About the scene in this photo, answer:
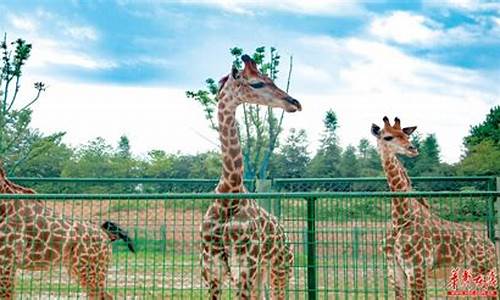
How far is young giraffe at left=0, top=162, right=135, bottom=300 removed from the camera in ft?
14.5

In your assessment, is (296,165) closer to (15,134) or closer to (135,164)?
(135,164)

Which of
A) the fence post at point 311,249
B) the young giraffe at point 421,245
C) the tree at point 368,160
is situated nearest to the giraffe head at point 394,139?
the young giraffe at point 421,245

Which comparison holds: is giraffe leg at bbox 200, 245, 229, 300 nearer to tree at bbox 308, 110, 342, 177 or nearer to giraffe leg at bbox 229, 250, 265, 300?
giraffe leg at bbox 229, 250, 265, 300

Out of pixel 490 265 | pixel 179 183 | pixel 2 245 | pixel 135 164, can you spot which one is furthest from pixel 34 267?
pixel 135 164

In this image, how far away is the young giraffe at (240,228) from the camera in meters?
4.03

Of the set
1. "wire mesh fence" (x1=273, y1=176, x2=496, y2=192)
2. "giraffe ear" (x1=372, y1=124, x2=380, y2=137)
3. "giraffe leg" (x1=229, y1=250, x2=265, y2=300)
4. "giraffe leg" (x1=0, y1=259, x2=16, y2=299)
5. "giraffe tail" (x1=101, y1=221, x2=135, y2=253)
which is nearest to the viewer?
"giraffe leg" (x1=229, y1=250, x2=265, y2=300)

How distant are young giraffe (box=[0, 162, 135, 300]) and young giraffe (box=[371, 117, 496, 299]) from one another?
Result: 220 cm

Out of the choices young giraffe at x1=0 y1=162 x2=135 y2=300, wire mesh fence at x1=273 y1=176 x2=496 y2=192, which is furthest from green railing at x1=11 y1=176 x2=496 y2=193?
young giraffe at x1=0 y1=162 x2=135 y2=300

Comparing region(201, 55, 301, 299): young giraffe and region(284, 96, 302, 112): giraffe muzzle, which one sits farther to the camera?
region(284, 96, 302, 112): giraffe muzzle

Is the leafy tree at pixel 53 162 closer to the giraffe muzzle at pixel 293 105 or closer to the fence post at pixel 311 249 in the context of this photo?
the giraffe muzzle at pixel 293 105

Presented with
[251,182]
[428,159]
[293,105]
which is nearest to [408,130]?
[293,105]

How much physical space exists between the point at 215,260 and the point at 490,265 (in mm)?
2331

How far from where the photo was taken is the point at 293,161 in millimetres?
20312

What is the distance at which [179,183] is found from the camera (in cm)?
639
